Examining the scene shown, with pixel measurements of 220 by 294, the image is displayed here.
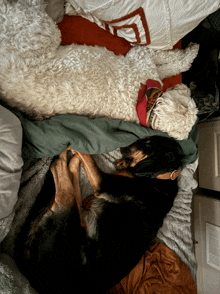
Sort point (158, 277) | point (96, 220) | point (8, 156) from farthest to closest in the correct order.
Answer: point (158, 277) < point (96, 220) < point (8, 156)

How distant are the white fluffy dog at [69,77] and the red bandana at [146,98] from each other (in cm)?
3

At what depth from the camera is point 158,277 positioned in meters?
1.20

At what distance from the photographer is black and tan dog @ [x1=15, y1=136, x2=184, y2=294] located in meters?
0.93

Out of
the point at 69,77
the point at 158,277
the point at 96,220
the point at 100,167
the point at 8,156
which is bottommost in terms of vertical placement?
the point at 158,277

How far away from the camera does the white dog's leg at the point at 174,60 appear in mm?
1215

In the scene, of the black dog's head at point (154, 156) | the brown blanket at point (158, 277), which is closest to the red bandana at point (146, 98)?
the black dog's head at point (154, 156)

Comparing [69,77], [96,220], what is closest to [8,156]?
[69,77]

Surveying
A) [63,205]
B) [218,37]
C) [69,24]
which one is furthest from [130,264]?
[218,37]

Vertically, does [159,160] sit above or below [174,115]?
below

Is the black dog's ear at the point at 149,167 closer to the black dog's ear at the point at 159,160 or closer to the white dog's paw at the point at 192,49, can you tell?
the black dog's ear at the point at 159,160

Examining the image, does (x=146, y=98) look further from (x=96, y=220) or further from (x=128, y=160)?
(x=96, y=220)

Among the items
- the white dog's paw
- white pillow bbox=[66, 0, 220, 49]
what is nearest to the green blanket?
white pillow bbox=[66, 0, 220, 49]

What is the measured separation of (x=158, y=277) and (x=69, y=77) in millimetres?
1262

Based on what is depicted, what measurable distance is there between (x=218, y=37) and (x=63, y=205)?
150cm
